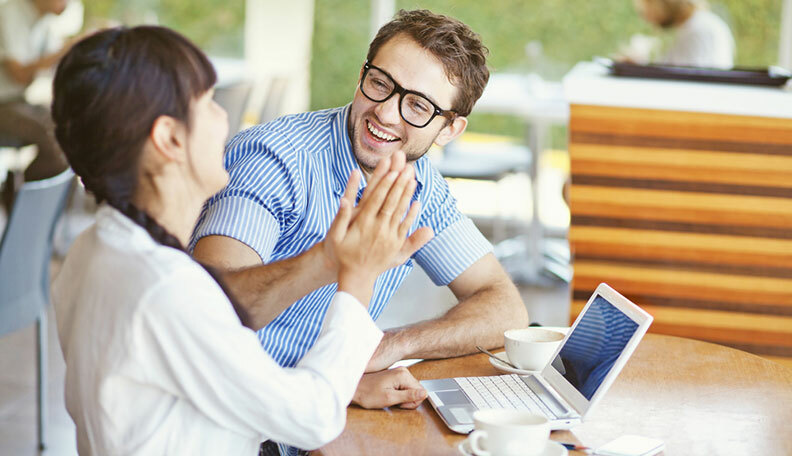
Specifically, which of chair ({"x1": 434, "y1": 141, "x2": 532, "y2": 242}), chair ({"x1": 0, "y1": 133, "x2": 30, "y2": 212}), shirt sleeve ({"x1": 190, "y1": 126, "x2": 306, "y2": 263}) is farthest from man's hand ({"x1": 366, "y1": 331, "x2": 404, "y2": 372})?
chair ({"x1": 0, "y1": 133, "x2": 30, "y2": 212})

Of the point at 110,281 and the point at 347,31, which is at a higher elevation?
the point at 110,281

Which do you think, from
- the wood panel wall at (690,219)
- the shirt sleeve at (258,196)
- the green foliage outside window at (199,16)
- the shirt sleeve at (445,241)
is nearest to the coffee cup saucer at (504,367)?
the shirt sleeve at (445,241)

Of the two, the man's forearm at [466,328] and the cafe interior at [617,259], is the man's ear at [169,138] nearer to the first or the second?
the cafe interior at [617,259]

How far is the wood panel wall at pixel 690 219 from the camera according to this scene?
3.02 m

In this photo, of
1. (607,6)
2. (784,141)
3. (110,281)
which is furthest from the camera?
(607,6)

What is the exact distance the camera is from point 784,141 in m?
2.98

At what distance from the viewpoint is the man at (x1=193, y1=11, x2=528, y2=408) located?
1822 millimetres

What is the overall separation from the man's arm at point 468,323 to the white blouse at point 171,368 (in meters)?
0.52

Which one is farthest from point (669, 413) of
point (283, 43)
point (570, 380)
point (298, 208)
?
point (283, 43)

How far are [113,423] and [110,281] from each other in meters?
0.18

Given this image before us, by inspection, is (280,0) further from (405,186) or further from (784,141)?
(405,186)

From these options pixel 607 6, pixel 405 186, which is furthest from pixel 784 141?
pixel 607 6

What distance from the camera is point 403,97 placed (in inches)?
78.2

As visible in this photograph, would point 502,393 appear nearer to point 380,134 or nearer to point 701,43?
point 380,134
